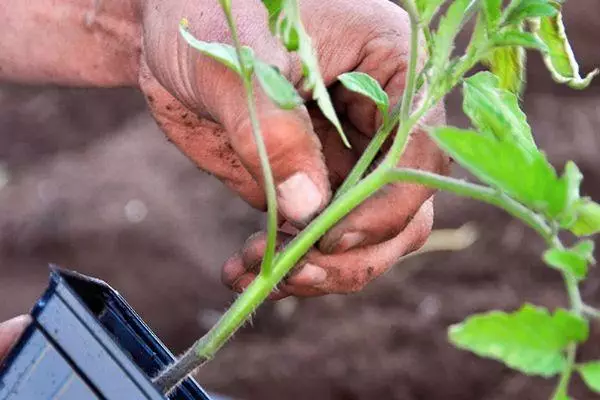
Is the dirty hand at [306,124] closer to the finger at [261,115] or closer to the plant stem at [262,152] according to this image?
the finger at [261,115]

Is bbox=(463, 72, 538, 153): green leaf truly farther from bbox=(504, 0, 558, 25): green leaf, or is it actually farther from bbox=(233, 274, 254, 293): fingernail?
bbox=(233, 274, 254, 293): fingernail

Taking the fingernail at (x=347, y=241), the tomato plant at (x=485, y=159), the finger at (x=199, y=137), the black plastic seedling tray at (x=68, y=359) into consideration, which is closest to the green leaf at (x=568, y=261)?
the tomato plant at (x=485, y=159)

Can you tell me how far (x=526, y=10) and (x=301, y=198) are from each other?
26cm

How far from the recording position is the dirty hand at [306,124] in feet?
2.79

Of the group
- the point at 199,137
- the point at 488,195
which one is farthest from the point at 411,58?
the point at 199,137

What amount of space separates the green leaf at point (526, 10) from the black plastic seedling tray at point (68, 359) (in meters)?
0.36

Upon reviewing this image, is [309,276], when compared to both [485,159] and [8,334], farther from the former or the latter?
→ [485,159]

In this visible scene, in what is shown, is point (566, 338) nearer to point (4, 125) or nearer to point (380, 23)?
point (380, 23)

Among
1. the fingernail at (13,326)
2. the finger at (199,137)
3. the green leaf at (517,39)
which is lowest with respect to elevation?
the green leaf at (517,39)

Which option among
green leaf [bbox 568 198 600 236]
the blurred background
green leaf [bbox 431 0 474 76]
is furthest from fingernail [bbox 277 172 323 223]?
the blurred background

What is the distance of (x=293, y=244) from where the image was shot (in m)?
0.72

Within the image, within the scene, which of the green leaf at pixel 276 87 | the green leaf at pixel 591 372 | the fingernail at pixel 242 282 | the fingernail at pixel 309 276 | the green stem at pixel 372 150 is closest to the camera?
the green leaf at pixel 591 372

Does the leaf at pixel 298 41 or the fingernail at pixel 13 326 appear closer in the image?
the leaf at pixel 298 41

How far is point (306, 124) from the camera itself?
2.78ft
